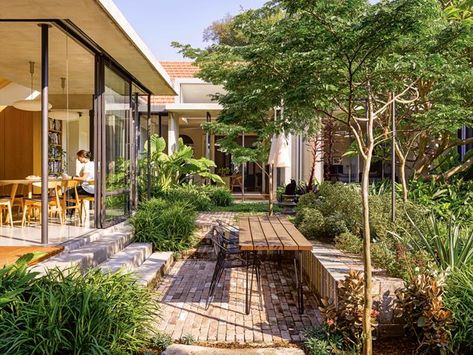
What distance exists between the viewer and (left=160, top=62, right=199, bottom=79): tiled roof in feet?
64.6

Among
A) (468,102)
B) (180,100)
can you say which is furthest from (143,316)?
(180,100)

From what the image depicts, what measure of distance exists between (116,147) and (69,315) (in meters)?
5.40

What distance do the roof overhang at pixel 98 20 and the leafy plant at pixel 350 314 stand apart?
366 cm

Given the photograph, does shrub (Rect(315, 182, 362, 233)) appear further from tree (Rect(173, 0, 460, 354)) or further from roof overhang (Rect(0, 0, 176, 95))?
roof overhang (Rect(0, 0, 176, 95))

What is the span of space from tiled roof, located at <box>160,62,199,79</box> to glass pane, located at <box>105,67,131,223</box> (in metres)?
10.1

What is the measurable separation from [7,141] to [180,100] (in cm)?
667

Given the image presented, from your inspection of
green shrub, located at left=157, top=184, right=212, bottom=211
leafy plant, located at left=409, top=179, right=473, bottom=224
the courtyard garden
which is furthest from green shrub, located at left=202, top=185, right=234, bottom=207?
the courtyard garden

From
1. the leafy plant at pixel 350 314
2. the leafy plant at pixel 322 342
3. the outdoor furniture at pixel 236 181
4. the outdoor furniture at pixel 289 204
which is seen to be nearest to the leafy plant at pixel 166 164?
the outdoor furniture at pixel 289 204

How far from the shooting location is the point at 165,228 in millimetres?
8516

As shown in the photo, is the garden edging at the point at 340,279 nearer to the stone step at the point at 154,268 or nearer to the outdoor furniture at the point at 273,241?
the outdoor furniture at the point at 273,241

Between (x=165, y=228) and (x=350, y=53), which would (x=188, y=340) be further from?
(x=165, y=228)

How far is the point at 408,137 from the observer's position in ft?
35.6

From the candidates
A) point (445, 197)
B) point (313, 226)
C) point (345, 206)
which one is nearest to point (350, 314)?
point (313, 226)

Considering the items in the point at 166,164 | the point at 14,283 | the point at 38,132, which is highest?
the point at 38,132
